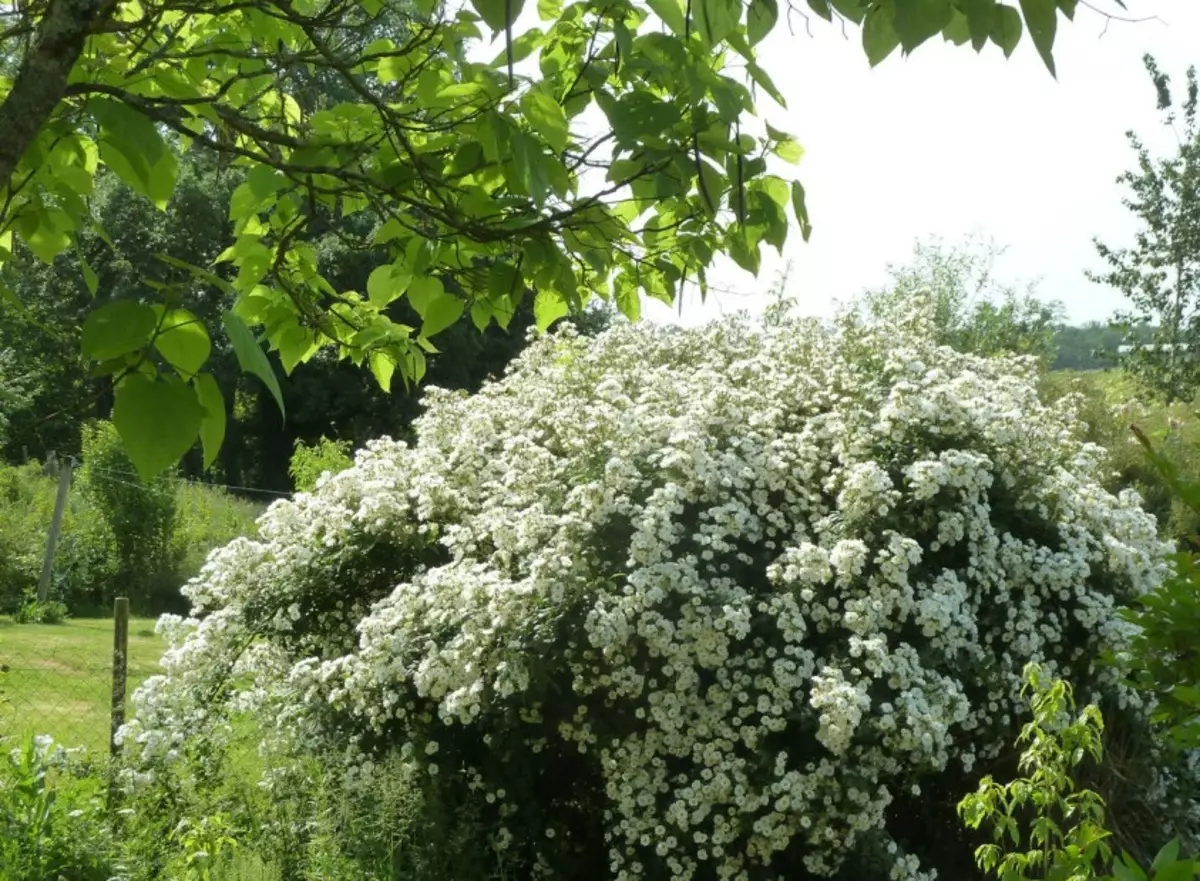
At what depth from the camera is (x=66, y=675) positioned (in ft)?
26.7

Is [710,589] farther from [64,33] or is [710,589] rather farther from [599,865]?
[64,33]

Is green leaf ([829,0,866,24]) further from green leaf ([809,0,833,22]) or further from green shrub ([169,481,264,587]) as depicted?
green shrub ([169,481,264,587])

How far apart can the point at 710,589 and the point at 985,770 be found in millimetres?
1341

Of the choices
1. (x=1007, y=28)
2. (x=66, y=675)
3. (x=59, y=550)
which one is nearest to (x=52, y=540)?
(x=59, y=550)

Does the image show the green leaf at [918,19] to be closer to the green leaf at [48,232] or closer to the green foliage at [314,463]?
the green leaf at [48,232]

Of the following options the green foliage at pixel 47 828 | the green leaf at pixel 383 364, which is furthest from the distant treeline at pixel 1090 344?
the green leaf at pixel 383 364

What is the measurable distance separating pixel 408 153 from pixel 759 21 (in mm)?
687

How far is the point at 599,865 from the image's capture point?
5020mm

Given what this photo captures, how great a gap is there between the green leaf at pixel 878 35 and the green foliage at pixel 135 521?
1457cm

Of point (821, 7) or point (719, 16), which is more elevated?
point (719, 16)

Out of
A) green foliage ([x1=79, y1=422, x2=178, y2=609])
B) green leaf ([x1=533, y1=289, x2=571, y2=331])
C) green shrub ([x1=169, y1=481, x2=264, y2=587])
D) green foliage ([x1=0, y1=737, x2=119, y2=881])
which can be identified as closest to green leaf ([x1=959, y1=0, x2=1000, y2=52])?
green leaf ([x1=533, y1=289, x2=571, y2=331])

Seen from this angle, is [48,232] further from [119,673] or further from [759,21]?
[119,673]

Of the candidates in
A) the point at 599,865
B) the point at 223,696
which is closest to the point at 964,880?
the point at 599,865

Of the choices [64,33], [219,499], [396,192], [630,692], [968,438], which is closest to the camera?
[64,33]
